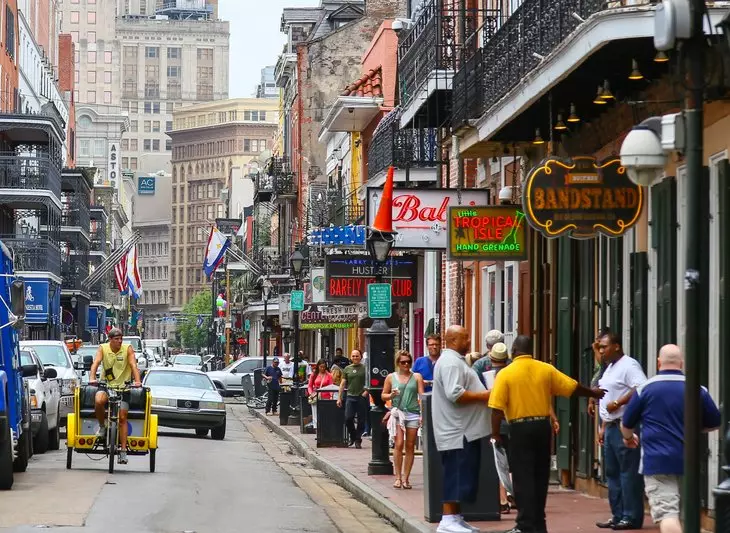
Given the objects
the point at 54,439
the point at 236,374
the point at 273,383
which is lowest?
the point at 236,374

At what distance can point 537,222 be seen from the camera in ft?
53.3

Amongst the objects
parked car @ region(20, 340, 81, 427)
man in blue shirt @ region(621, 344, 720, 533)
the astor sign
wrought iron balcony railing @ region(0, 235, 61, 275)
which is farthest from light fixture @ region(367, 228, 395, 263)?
wrought iron balcony railing @ region(0, 235, 61, 275)

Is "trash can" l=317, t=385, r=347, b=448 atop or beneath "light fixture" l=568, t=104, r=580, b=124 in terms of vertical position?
beneath

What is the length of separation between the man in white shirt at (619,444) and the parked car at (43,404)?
442 inches

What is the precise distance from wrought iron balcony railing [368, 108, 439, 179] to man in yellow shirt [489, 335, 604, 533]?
20.7 m

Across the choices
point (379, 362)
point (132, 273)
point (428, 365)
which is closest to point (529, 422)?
point (428, 365)

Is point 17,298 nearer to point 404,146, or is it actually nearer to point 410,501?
point 410,501

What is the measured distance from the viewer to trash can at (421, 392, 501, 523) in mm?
15789

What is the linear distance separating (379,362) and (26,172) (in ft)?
129

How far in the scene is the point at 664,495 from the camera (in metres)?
11.9

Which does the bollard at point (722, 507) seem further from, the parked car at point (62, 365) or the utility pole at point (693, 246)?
the parked car at point (62, 365)

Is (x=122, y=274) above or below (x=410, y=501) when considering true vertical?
above

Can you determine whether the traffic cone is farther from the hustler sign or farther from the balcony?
the balcony

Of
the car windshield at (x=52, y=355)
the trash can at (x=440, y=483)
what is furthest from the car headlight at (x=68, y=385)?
the trash can at (x=440, y=483)
